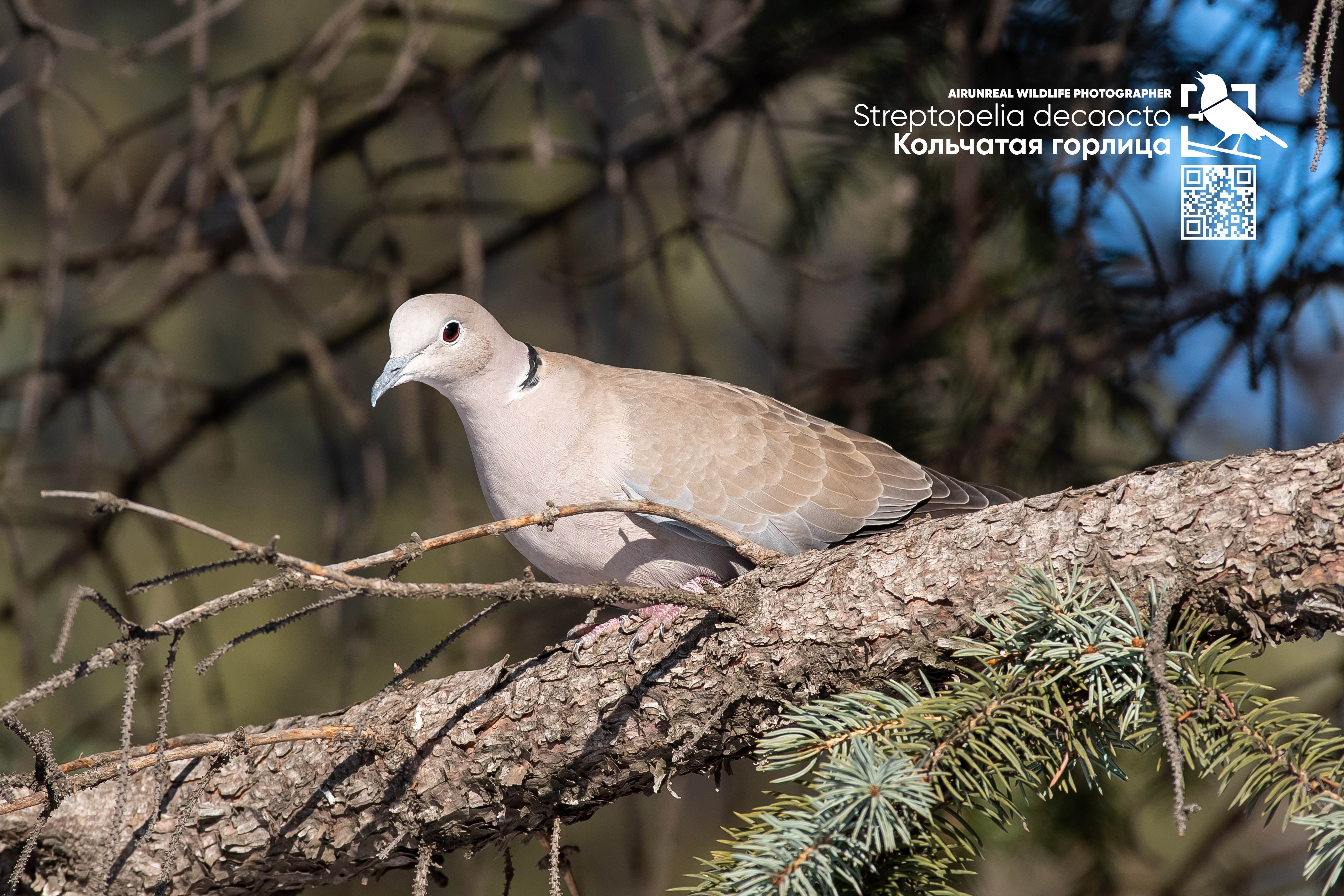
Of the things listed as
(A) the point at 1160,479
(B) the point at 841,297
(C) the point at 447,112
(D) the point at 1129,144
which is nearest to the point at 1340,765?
(A) the point at 1160,479

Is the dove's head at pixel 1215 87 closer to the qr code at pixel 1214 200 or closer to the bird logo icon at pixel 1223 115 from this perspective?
the bird logo icon at pixel 1223 115

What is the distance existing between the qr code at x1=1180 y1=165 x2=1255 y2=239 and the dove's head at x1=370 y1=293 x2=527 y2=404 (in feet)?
6.01

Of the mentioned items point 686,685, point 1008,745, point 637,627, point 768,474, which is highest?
point 768,474

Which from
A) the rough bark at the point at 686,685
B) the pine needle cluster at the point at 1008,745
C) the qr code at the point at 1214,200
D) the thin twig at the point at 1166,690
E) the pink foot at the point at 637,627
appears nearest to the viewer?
the thin twig at the point at 1166,690

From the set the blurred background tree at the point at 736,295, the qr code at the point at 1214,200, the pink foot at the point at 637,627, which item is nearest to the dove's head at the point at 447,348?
the blurred background tree at the point at 736,295

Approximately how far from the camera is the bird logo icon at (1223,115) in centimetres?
252

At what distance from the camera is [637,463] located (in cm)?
247

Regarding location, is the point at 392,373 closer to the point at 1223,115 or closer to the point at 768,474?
the point at 768,474

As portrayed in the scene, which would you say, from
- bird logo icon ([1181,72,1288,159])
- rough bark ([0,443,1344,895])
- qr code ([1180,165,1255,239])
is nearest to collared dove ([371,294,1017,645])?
rough bark ([0,443,1344,895])

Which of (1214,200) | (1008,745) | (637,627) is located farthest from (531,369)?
(1214,200)

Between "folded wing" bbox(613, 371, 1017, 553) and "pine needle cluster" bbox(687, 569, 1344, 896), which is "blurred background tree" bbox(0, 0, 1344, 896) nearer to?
"folded wing" bbox(613, 371, 1017, 553)

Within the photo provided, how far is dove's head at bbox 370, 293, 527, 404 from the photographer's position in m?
2.45

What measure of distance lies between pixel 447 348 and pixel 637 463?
21.4 inches

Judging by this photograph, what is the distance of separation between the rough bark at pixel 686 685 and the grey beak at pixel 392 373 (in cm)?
70
